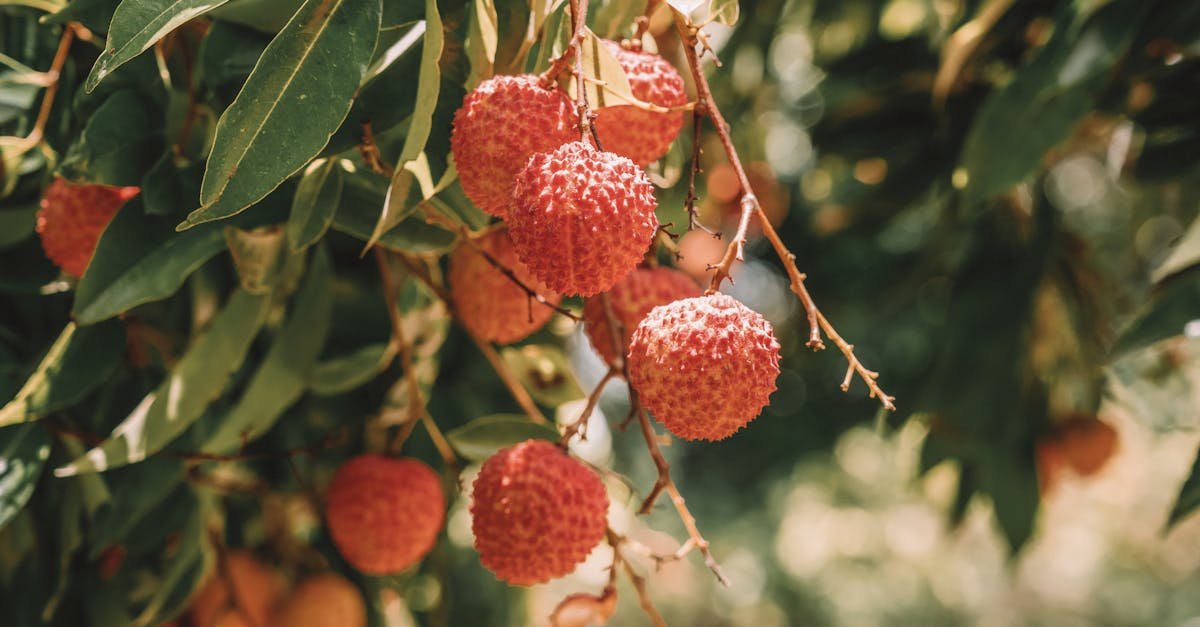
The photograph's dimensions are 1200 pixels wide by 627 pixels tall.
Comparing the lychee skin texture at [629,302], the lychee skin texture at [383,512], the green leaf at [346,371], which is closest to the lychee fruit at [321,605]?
the lychee skin texture at [383,512]

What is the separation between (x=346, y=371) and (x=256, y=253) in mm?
229

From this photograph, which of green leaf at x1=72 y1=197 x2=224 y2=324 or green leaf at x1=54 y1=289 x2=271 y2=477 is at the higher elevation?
green leaf at x1=72 y1=197 x2=224 y2=324

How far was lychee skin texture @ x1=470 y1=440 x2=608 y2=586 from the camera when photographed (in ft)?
2.27

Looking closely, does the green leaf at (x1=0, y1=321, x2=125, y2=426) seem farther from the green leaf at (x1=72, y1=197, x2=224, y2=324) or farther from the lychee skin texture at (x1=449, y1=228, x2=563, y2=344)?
the lychee skin texture at (x1=449, y1=228, x2=563, y2=344)

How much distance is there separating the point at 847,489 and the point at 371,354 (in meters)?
3.88

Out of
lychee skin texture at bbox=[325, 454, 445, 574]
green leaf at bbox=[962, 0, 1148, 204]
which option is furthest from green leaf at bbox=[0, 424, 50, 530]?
green leaf at bbox=[962, 0, 1148, 204]

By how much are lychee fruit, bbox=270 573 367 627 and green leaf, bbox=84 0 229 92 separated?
767mm

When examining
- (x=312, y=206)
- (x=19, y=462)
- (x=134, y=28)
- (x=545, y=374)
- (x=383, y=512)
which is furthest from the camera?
(x=545, y=374)

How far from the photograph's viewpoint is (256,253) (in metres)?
0.77

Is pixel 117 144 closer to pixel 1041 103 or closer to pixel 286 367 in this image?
pixel 286 367

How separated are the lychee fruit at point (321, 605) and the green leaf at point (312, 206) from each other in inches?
24.1

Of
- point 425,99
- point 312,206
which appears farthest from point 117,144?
point 425,99

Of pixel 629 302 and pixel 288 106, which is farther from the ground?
pixel 288 106

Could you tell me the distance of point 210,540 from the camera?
3.51ft
